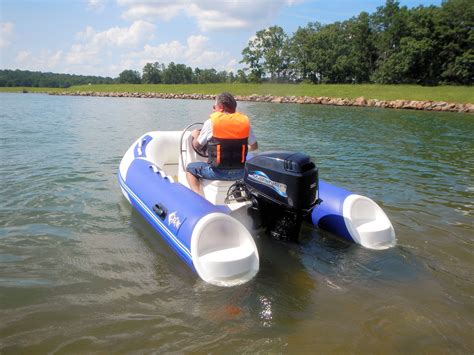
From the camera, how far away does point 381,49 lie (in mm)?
49062

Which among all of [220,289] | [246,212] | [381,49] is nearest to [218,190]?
[246,212]

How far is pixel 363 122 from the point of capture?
1750cm

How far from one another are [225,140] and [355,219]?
1.58 meters

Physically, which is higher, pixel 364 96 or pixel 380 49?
pixel 380 49

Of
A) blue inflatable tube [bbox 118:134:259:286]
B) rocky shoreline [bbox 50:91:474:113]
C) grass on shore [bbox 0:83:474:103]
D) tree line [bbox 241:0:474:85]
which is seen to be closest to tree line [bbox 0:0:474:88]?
tree line [bbox 241:0:474:85]

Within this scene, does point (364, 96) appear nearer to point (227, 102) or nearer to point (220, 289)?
point (227, 102)

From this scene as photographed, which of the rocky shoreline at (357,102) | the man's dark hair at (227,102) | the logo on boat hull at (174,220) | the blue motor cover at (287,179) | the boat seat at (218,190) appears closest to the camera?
the blue motor cover at (287,179)

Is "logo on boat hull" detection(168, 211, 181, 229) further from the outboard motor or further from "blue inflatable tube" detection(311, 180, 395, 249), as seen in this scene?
Answer: "blue inflatable tube" detection(311, 180, 395, 249)

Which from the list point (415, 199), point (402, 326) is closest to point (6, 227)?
point (402, 326)

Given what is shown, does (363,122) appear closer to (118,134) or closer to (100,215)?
(118,134)

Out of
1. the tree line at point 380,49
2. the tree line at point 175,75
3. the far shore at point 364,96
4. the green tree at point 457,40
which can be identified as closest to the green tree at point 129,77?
the tree line at point 175,75

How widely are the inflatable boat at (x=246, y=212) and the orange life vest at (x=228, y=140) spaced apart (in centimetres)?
26

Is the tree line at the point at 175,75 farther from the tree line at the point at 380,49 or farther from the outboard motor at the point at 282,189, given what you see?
the outboard motor at the point at 282,189

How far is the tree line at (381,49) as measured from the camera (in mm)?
40844
